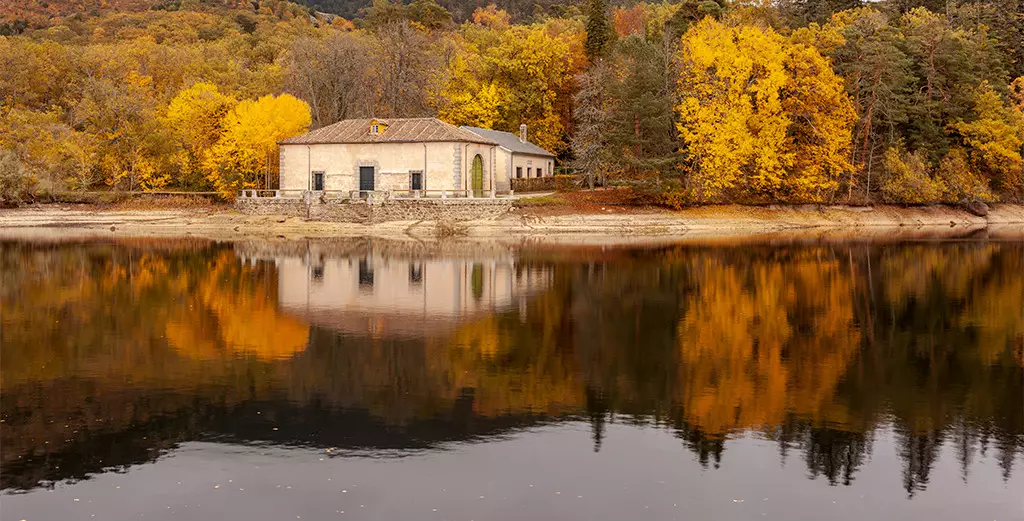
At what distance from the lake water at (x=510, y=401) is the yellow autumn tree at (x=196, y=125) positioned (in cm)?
3868

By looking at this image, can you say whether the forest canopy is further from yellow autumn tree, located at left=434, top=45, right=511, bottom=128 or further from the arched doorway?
the arched doorway

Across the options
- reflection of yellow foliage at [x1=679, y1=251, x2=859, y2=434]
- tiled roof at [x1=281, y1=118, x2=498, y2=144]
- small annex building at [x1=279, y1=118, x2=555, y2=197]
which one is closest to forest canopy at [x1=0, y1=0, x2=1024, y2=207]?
small annex building at [x1=279, y1=118, x2=555, y2=197]

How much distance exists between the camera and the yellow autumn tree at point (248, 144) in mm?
65688

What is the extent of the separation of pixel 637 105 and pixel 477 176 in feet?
37.2

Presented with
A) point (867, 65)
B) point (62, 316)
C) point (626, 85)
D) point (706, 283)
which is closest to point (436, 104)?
point (626, 85)

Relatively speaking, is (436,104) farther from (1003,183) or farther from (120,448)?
(120,448)

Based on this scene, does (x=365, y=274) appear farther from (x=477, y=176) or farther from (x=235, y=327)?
(x=477, y=176)

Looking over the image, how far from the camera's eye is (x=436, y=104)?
8038 cm

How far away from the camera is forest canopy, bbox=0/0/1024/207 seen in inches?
2446

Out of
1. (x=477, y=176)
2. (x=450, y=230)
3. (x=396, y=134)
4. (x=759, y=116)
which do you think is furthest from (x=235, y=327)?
(x=759, y=116)

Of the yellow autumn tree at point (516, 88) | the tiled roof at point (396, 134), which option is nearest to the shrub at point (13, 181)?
the tiled roof at point (396, 134)

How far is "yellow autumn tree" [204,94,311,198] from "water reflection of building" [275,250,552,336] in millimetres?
26591

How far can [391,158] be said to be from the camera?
61.2 m

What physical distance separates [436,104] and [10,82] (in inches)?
1488
